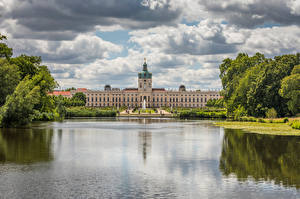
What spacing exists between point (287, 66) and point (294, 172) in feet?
118

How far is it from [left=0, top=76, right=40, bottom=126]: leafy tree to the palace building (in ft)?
476

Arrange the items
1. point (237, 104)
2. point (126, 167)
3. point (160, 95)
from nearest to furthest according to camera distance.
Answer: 1. point (126, 167)
2. point (237, 104)
3. point (160, 95)

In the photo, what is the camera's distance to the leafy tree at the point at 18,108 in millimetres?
33062

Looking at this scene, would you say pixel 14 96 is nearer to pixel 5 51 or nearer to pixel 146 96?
pixel 5 51

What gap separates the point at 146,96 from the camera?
180 m

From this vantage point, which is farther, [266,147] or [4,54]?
[4,54]

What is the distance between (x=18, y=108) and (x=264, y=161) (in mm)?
24113

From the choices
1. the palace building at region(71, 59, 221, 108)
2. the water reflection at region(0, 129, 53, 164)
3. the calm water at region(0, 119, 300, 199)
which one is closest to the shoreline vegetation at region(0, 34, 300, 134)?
the water reflection at region(0, 129, 53, 164)

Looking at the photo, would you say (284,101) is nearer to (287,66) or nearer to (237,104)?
(287,66)

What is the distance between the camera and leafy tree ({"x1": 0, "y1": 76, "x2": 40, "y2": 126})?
108 feet

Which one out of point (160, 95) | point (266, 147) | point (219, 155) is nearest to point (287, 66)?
point (266, 147)

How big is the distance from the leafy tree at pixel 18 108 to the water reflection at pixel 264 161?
19.6m

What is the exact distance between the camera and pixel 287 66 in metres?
46.7

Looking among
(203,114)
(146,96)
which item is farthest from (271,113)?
(146,96)
